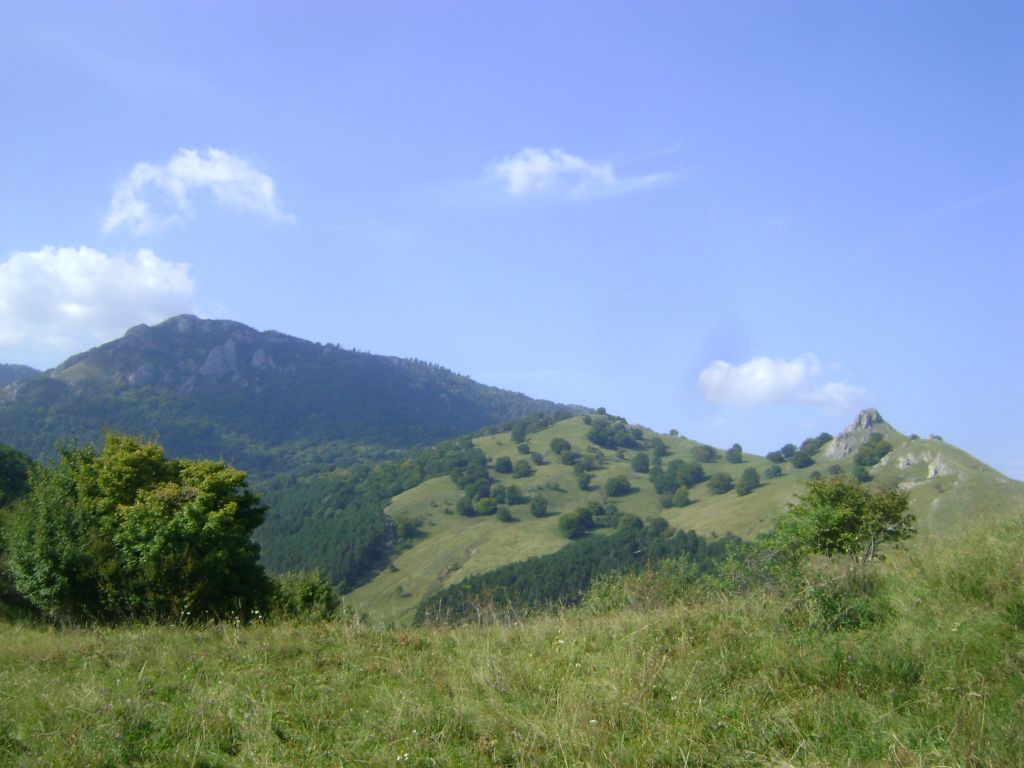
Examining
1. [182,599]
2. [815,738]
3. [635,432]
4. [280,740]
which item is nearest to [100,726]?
[280,740]

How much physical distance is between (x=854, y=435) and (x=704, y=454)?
123 feet

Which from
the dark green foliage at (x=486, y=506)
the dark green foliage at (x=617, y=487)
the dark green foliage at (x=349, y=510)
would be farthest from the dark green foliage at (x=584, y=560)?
the dark green foliage at (x=617, y=487)

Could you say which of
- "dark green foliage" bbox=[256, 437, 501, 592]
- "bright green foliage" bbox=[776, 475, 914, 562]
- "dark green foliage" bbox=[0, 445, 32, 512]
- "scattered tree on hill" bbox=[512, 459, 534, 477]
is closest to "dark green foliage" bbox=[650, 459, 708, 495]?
"scattered tree on hill" bbox=[512, 459, 534, 477]

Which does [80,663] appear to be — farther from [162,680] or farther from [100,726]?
[100,726]

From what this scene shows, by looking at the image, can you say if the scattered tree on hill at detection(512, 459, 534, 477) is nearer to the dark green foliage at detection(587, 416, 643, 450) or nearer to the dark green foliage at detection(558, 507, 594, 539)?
the dark green foliage at detection(587, 416, 643, 450)

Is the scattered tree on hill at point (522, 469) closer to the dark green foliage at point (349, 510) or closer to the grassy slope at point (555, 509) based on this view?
the grassy slope at point (555, 509)

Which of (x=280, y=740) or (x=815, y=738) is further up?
(x=815, y=738)

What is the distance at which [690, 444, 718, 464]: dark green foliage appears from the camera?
557 feet

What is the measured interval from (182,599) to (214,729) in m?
8.81

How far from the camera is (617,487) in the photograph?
453ft

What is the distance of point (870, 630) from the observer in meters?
5.94

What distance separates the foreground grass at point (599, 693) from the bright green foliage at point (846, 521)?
7.83ft

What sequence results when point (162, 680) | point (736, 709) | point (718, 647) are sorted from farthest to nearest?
1. point (162, 680)
2. point (718, 647)
3. point (736, 709)

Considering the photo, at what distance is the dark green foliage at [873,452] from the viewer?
10900cm
